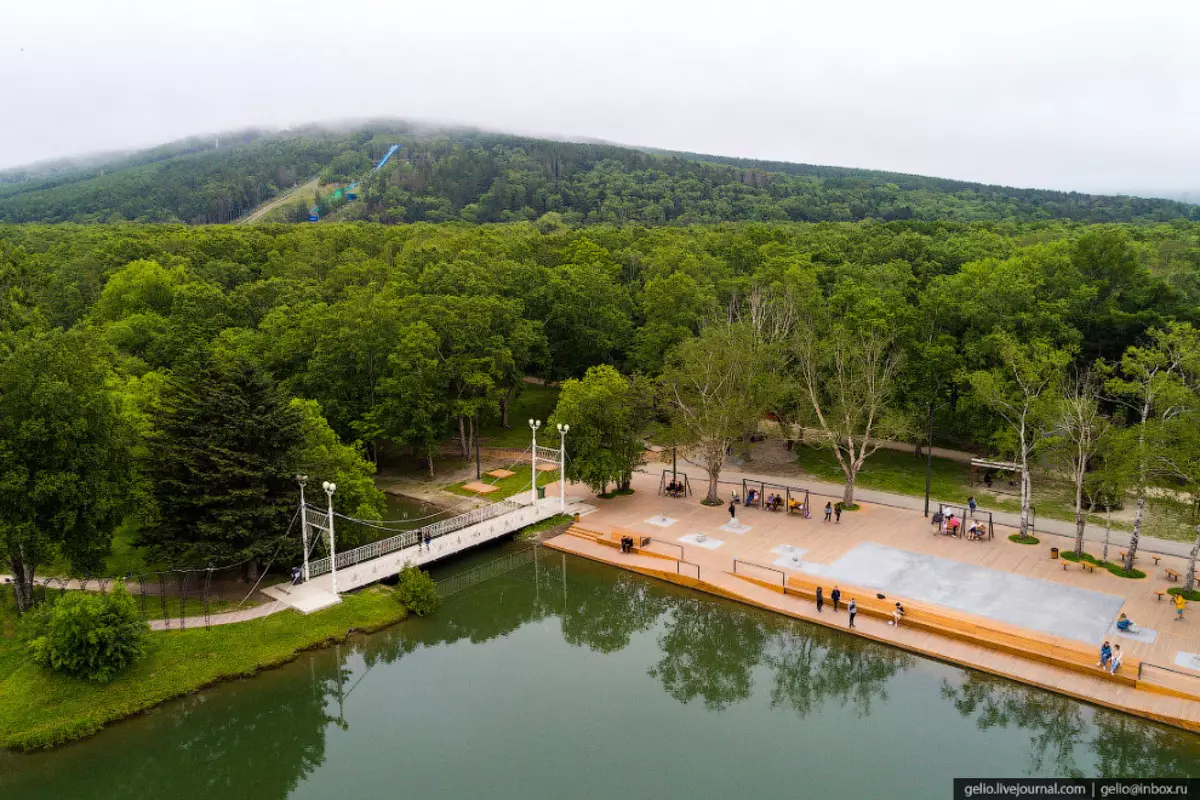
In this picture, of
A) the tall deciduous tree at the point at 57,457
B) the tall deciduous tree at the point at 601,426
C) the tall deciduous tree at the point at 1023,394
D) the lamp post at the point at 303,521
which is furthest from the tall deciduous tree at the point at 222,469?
the tall deciduous tree at the point at 1023,394

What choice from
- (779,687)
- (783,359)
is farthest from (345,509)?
(783,359)

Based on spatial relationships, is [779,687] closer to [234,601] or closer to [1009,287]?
[234,601]

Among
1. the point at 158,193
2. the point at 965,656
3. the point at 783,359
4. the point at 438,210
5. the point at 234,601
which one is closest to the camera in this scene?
the point at 965,656

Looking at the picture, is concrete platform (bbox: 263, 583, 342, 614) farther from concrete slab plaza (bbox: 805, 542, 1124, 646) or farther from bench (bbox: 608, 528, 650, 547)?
concrete slab plaza (bbox: 805, 542, 1124, 646)

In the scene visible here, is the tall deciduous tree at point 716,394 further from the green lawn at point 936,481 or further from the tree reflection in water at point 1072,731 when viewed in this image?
the tree reflection in water at point 1072,731

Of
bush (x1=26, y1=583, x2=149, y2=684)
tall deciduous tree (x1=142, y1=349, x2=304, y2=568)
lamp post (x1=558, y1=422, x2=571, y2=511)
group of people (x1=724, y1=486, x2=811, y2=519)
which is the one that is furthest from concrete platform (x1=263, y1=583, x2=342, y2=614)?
group of people (x1=724, y1=486, x2=811, y2=519)

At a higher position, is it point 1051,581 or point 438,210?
point 438,210
